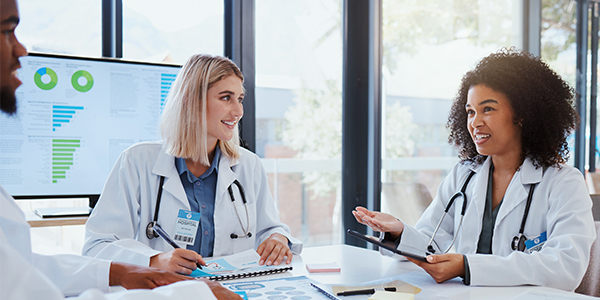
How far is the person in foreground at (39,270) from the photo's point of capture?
71 centimetres

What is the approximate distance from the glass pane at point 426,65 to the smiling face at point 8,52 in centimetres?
281

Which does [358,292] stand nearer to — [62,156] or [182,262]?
[182,262]

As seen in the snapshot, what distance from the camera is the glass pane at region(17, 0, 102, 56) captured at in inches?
95.1

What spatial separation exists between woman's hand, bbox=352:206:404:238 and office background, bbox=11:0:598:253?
1.23 m

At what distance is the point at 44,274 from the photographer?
3.43ft

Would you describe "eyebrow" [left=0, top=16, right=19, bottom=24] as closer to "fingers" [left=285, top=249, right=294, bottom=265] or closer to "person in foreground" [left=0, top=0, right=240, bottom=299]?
"person in foreground" [left=0, top=0, right=240, bottom=299]

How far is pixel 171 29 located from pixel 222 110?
1.12m

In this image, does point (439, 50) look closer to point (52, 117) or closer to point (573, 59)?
point (573, 59)

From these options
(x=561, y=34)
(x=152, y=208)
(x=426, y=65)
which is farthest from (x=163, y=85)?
(x=561, y=34)

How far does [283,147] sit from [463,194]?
1847 mm

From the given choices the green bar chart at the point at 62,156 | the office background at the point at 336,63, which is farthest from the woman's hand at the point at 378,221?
the green bar chart at the point at 62,156

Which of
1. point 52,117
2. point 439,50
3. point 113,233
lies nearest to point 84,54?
point 52,117

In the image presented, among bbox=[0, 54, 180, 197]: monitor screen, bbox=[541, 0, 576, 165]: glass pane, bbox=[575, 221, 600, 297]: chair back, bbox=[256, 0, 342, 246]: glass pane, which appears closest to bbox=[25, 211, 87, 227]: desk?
bbox=[0, 54, 180, 197]: monitor screen

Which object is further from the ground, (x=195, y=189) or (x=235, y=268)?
(x=195, y=189)
